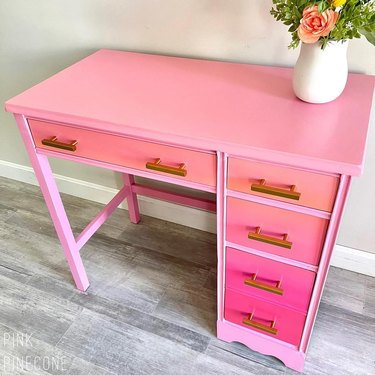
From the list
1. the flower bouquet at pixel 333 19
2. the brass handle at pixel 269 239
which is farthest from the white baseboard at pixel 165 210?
the flower bouquet at pixel 333 19

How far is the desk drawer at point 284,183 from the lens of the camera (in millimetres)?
824

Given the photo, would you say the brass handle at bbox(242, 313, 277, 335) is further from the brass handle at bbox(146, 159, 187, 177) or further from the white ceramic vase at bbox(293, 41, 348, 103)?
the white ceramic vase at bbox(293, 41, 348, 103)

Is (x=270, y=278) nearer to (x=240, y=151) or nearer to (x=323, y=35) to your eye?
(x=240, y=151)

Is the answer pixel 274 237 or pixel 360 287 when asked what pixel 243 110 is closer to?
pixel 274 237

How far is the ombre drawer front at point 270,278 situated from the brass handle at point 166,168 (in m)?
0.28

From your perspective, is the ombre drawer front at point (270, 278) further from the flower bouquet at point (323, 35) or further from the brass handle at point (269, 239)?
the flower bouquet at point (323, 35)

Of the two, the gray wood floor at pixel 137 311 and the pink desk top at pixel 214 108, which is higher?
the pink desk top at pixel 214 108

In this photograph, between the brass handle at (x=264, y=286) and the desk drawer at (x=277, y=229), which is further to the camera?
the brass handle at (x=264, y=286)

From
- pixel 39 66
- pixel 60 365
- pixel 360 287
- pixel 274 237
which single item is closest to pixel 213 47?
pixel 274 237

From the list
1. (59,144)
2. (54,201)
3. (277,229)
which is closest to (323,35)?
(277,229)

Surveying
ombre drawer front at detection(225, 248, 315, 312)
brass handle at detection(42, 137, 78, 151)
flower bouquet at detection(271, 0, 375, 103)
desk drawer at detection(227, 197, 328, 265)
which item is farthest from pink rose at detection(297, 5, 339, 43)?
brass handle at detection(42, 137, 78, 151)

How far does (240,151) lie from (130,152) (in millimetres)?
333

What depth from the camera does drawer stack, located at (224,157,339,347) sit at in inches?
33.7

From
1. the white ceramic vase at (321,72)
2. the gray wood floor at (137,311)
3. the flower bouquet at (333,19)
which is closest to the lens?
the flower bouquet at (333,19)
